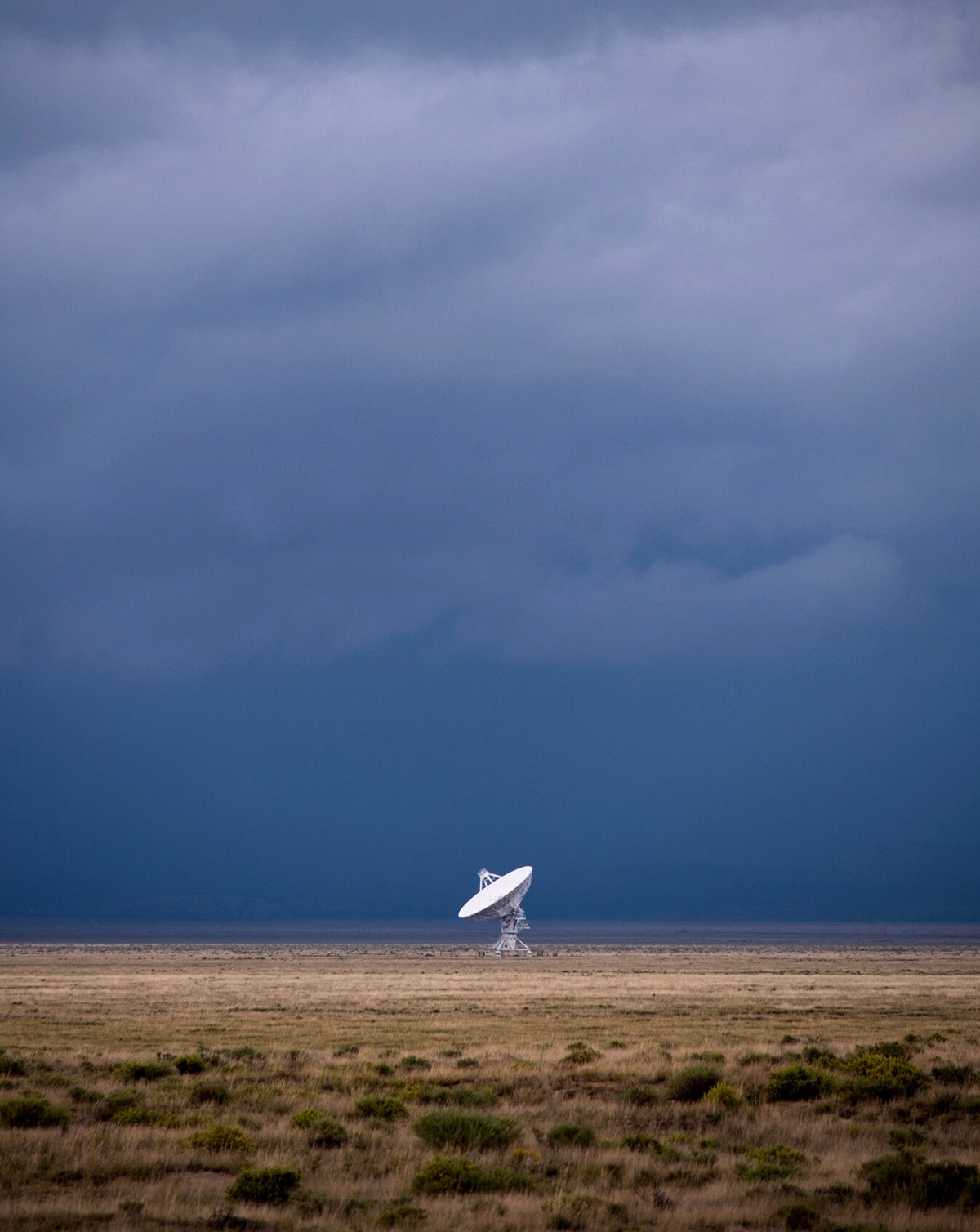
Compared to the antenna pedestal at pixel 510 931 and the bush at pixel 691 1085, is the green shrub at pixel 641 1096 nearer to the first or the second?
the bush at pixel 691 1085

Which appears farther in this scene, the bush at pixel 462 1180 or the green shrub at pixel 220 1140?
the green shrub at pixel 220 1140

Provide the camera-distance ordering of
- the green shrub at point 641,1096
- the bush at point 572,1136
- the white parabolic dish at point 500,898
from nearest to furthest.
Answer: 1. the bush at point 572,1136
2. the green shrub at point 641,1096
3. the white parabolic dish at point 500,898

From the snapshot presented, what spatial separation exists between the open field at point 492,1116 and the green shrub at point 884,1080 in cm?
6

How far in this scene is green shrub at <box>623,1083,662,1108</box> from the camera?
22.5m

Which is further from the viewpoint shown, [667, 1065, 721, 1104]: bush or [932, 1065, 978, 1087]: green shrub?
[932, 1065, 978, 1087]: green shrub

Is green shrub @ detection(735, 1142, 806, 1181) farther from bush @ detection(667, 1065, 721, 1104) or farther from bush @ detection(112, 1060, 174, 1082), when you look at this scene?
bush @ detection(112, 1060, 174, 1082)

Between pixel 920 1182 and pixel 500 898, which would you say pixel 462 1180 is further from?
pixel 500 898

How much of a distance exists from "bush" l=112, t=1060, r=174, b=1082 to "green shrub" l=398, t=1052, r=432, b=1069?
18.0 feet

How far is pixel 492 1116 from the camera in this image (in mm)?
19391

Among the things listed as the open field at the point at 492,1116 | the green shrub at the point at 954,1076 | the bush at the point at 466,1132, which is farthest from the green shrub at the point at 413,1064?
the green shrub at the point at 954,1076

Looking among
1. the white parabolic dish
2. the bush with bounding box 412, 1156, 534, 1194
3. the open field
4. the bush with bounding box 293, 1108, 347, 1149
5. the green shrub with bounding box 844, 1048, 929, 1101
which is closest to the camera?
the open field

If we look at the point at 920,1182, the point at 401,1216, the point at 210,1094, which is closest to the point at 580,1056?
the point at 210,1094

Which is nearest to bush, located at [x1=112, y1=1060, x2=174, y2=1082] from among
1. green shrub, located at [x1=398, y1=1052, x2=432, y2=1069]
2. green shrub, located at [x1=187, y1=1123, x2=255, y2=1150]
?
green shrub, located at [x1=398, y1=1052, x2=432, y2=1069]

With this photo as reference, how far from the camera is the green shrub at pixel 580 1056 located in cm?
2841
